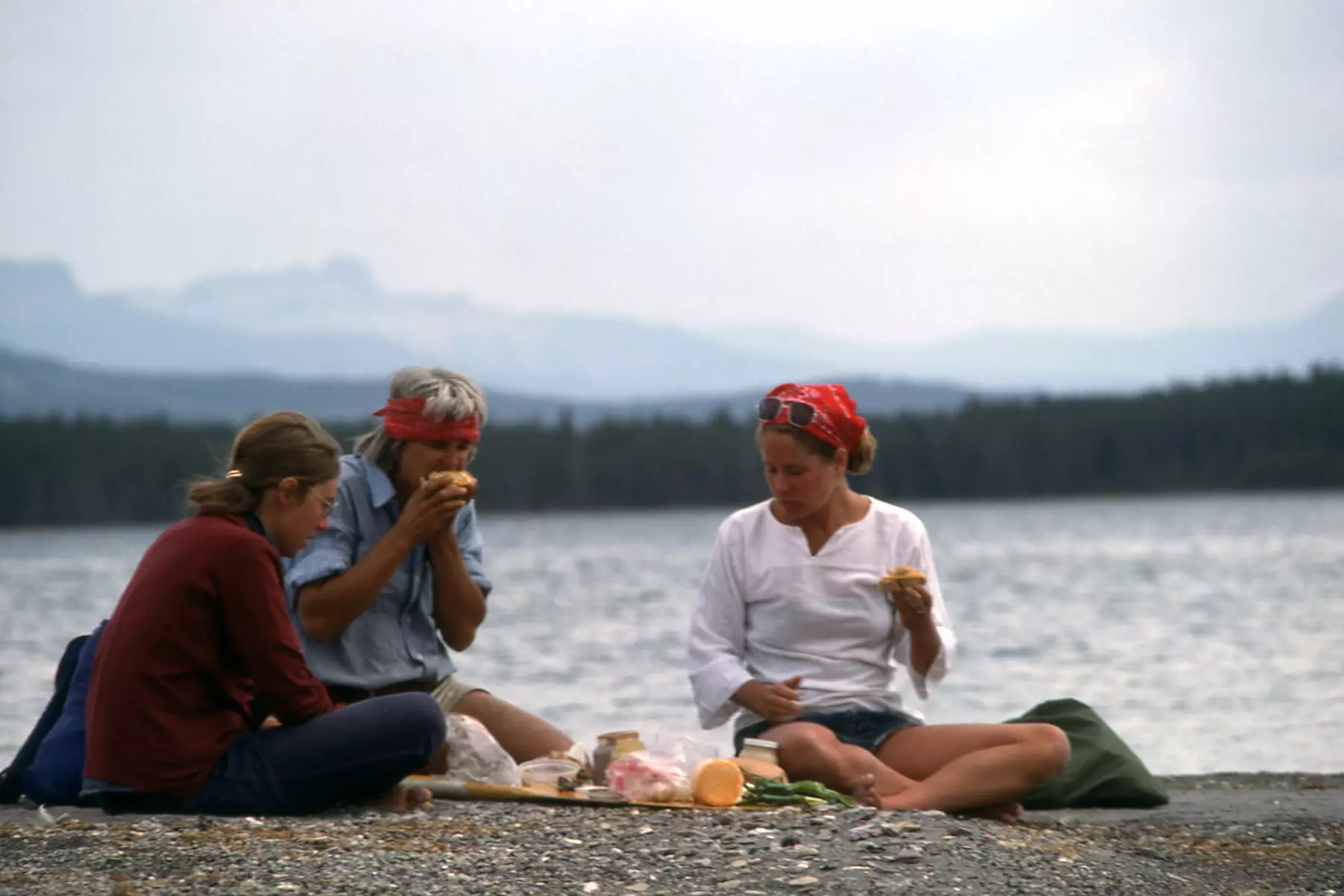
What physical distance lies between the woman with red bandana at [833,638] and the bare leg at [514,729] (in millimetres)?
691

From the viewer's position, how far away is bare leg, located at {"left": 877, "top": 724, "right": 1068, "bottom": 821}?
19.4 feet

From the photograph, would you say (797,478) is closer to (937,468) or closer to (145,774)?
(145,774)

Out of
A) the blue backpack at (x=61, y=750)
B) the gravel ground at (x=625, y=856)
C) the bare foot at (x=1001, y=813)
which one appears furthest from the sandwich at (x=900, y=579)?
the blue backpack at (x=61, y=750)

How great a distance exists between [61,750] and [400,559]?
1314 mm

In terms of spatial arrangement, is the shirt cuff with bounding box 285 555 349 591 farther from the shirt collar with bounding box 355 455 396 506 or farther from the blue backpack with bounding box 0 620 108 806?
the blue backpack with bounding box 0 620 108 806

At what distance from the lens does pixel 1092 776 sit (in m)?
6.80

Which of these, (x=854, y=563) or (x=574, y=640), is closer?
(x=854, y=563)

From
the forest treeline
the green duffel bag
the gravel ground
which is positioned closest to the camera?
the gravel ground

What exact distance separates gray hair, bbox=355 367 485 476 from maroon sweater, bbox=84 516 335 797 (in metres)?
0.95

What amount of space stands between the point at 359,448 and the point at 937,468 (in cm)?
6781

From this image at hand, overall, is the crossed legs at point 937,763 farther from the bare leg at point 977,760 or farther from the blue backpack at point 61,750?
the blue backpack at point 61,750

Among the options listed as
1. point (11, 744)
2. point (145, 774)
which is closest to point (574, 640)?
point (11, 744)

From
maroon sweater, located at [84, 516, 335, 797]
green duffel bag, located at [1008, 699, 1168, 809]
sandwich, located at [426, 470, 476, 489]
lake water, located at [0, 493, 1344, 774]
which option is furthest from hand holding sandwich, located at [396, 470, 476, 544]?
lake water, located at [0, 493, 1344, 774]

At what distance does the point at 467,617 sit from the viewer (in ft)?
20.1
